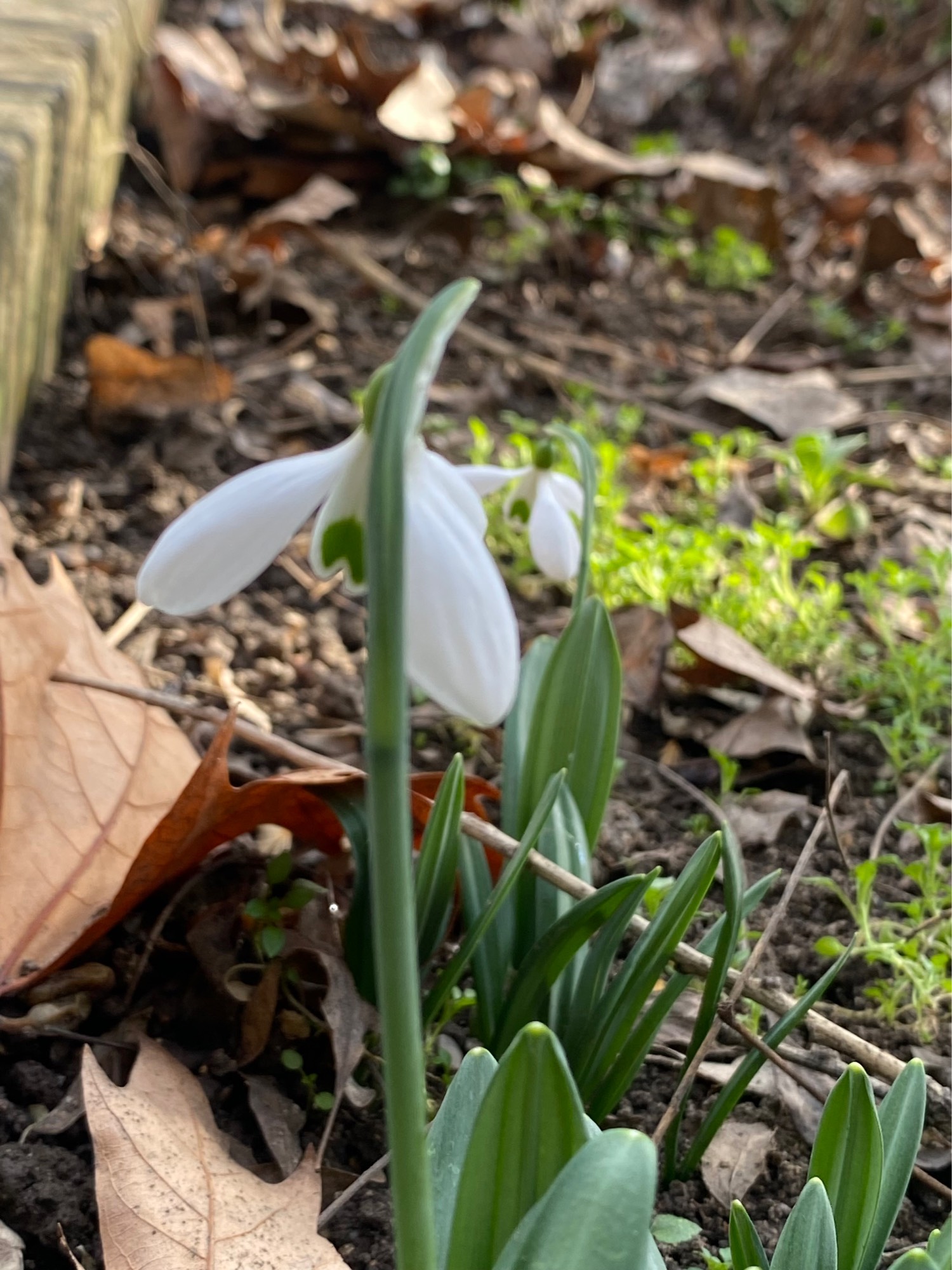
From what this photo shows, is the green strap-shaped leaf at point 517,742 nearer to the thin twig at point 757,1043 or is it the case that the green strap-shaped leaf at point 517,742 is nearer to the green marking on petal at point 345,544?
the thin twig at point 757,1043

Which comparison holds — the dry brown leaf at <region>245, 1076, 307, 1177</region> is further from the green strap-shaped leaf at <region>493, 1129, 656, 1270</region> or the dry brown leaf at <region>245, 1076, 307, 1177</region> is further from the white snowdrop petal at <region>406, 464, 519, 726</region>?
the white snowdrop petal at <region>406, 464, 519, 726</region>

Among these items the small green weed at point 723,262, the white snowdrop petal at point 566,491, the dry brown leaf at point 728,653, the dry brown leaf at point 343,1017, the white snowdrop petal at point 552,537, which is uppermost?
the small green weed at point 723,262

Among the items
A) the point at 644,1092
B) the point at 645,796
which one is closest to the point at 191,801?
the point at 644,1092

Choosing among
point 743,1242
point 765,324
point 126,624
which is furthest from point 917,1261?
point 765,324

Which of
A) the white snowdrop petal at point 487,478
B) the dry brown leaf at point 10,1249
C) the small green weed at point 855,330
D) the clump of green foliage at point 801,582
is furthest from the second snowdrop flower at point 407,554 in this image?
the small green weed at point 855,330

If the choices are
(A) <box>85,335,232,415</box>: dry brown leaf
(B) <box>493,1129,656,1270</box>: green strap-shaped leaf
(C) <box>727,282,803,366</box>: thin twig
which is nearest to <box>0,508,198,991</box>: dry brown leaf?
(B) <box>493,1129,656,1270</box>: green strap-shaped leaf

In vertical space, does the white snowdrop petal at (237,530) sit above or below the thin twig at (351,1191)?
above
